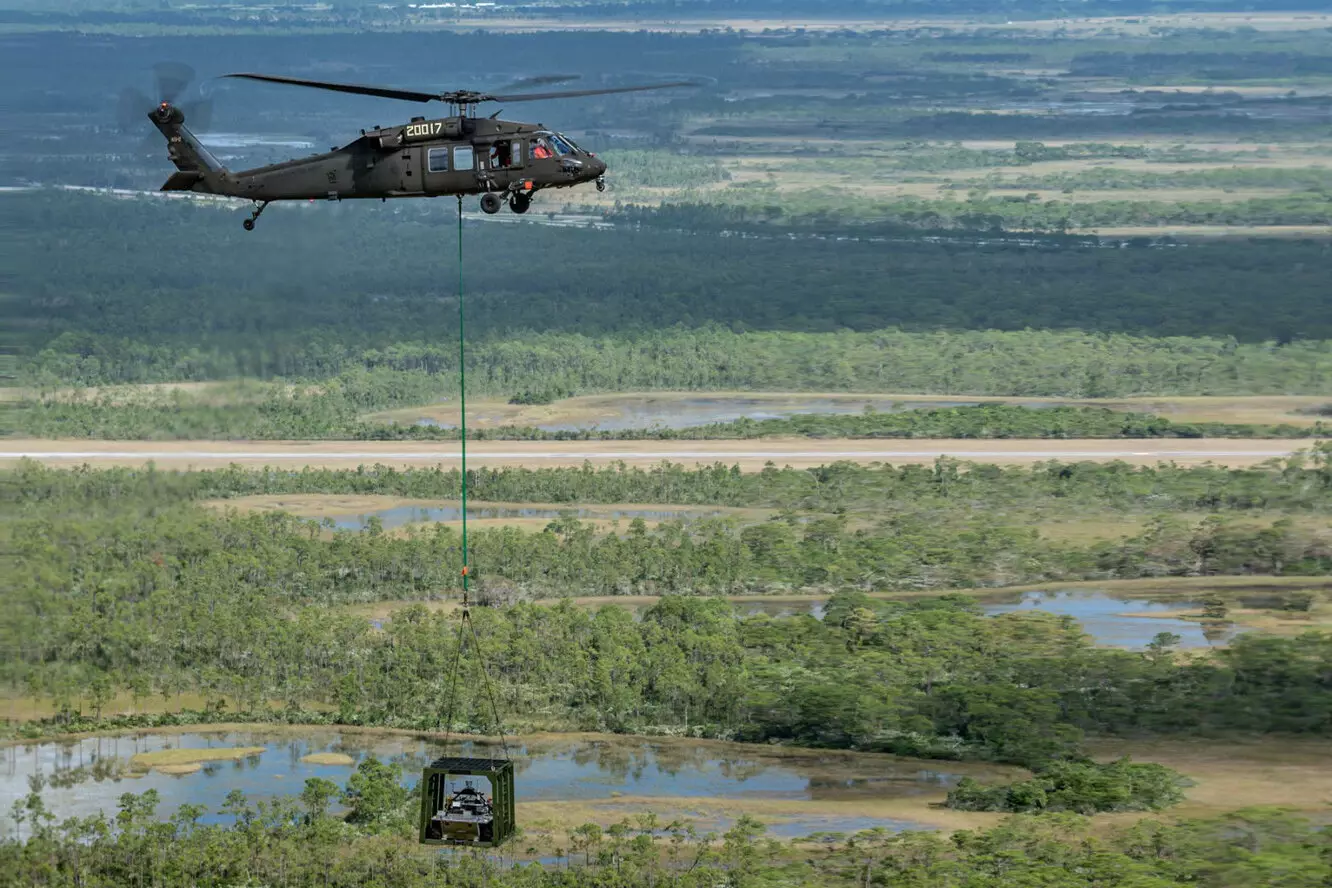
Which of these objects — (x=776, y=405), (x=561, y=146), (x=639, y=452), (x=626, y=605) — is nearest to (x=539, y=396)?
(x=776, y=405)

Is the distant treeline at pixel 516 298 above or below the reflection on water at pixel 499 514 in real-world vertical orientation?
above

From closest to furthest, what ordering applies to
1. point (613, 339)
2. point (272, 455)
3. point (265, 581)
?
point (265, 581), point (272, 455), point (613, 339)

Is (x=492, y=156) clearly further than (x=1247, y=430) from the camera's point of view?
No

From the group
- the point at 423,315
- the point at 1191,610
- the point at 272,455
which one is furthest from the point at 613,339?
the point at 1191,610

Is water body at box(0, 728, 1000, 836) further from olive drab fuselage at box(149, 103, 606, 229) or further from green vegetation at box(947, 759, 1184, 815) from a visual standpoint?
olive drab fuselage at box(149, 103, 606, 229)

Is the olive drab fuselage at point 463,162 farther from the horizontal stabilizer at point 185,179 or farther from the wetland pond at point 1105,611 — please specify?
the wetland pond at point 1105,611

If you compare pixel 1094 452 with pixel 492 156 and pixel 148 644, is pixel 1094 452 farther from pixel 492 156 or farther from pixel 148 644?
pixel 492 156

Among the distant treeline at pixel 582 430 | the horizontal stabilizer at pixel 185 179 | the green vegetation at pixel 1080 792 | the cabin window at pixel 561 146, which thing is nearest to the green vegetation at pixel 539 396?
the distant treeline at pixel 582 430
